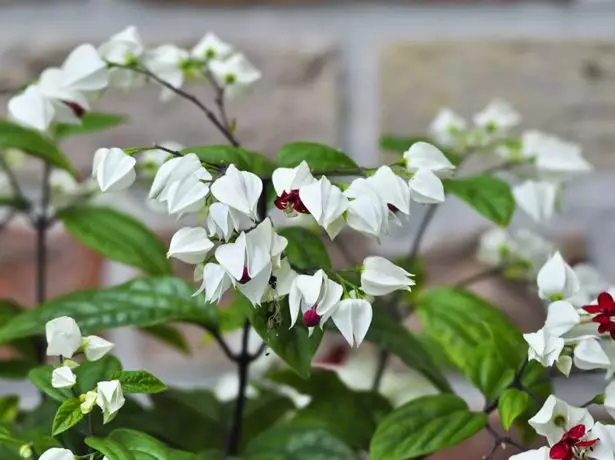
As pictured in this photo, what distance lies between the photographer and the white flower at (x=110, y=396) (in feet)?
1.26

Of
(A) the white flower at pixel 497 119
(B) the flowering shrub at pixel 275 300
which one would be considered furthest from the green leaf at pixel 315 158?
(A) the white flower at pixel 497 119

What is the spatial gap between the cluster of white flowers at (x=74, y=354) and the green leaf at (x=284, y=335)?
67mm

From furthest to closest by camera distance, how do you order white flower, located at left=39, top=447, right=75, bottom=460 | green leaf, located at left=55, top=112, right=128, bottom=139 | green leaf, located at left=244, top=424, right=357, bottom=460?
green leaf, located at left=55, top=112, right=128, bottom=139
green leaf, located at left=244, top=424, right=357, bottom=460
white flower, located at left=39, top=447, right=75, bottom=460

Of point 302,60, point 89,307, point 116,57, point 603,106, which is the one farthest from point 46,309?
point 603,106

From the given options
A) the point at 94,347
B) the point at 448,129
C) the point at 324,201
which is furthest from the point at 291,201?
the point at 448,129

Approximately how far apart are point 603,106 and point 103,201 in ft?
1.60

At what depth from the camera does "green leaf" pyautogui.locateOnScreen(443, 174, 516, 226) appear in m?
0.52

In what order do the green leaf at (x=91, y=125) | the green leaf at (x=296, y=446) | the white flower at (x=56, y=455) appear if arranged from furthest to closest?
1. the green leaf at (x=91, y=125)
2. the green leaf at (x=296, y=446)
3. the white flower at (x=56, y=455)

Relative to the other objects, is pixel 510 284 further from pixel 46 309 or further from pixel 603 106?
pixel 46 309

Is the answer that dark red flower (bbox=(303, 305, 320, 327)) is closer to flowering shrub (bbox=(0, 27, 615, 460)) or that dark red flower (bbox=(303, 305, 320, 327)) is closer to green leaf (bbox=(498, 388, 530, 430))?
flowering shrub (bbox=(0, 27, 615, 460))

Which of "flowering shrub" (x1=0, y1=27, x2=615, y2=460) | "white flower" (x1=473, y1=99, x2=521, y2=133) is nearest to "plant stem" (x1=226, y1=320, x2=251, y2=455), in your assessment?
"flowering shrub" (x1=0, y1=27, x2=615, y2=460)

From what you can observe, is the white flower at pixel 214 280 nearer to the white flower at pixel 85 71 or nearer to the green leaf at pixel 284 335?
the green leaf at pixel 284 335

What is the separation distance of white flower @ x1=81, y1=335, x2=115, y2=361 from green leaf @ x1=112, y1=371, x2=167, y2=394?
0.08 ft

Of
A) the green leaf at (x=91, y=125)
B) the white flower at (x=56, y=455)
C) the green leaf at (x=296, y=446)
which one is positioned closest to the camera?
the white flower at (x=56, y=455)
